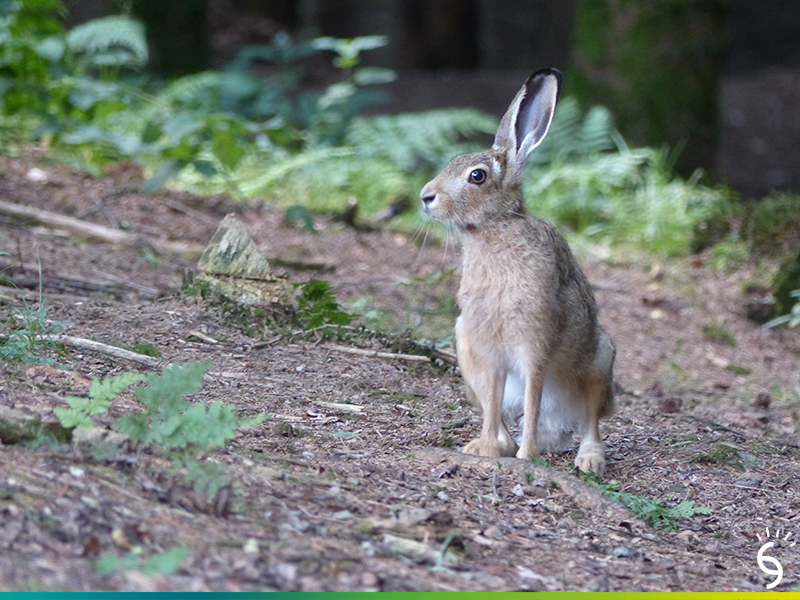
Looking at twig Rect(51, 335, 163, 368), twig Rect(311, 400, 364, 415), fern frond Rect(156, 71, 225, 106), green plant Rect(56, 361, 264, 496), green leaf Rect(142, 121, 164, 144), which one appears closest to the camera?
green plant Rect(56, 361, 264, 496)

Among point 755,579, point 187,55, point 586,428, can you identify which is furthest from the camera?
point 187,55

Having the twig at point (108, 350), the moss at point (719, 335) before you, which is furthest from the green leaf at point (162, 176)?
the moss at point (719, 335)

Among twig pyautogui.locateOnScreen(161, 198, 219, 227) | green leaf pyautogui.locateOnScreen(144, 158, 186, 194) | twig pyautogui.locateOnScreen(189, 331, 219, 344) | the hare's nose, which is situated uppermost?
the hare's nose

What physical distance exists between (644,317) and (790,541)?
168 inches

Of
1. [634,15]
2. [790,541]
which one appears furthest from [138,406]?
[634,15]

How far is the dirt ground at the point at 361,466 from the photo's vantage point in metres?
2.87

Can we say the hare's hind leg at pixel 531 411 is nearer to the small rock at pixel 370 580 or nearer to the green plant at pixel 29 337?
the small rock at pixel 370 580

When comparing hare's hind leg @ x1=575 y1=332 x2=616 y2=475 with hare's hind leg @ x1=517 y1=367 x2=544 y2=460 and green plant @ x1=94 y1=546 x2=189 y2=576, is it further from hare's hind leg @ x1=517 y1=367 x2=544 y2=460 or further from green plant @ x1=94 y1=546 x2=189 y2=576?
green plant @ x1=94 y1=546 x2=189 y2=576

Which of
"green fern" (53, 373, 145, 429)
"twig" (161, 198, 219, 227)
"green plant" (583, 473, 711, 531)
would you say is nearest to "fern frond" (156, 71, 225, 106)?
"twig" (161, 198, 219, 227)

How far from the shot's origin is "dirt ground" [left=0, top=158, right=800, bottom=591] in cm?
287

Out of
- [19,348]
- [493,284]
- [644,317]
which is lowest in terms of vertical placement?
[644,317]

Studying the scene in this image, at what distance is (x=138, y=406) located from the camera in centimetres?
394

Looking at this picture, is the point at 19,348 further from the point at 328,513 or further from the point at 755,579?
the point at 755,579

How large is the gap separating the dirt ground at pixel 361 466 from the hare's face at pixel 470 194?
1.03 meters
